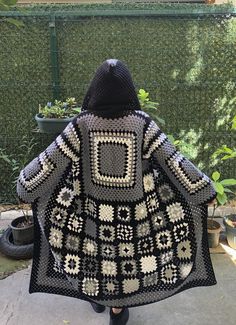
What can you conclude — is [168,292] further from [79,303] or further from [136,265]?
[79,303]

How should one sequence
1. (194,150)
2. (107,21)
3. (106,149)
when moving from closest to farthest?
1. (106,149)
2. (107,21)
3. (194,150)

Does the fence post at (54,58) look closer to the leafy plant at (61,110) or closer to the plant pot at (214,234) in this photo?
the leafy plant at (61,110)

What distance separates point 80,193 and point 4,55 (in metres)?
2.26

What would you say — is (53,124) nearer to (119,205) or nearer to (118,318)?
(119,205)

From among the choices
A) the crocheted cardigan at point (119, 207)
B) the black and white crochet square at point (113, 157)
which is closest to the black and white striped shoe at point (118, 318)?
the crocheted cardigan at point (119, 207)

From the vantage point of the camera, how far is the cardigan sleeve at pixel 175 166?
6.62 ft

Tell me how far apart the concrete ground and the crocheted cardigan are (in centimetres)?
34

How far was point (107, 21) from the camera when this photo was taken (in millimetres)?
3734

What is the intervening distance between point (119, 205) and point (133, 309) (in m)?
0.86

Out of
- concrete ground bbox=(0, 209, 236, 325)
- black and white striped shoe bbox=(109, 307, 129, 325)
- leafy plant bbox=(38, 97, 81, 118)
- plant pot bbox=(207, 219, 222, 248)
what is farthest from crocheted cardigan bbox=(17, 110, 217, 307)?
leafy plant bbox=(38, 97, 81, 118)

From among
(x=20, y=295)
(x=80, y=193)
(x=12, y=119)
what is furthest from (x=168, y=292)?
(x=12, y=119)

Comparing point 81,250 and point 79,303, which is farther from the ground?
point 81,250

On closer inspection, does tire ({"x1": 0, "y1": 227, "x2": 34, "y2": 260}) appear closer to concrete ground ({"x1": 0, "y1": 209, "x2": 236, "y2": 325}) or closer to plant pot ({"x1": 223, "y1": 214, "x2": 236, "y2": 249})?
concrete ground ({"x1": 0, "y1": 209, "x2": 236, "y2": 325})

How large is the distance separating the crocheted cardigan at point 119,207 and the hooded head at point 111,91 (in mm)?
46
